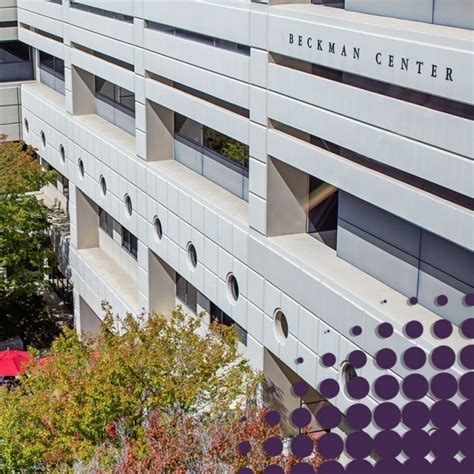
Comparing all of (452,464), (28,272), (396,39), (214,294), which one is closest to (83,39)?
(28,272)

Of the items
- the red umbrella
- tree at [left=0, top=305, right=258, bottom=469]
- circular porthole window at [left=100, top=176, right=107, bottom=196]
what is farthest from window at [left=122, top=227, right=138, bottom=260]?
tree at [left=0, top=305, right=258, bottom=469]

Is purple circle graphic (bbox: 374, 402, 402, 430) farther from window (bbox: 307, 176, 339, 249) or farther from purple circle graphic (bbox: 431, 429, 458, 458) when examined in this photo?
window (bbox: 307, 176, 339, 249)

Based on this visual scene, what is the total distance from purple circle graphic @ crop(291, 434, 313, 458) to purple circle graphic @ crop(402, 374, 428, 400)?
236cm

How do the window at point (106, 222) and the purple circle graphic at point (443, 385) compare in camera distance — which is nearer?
the purple circle graphic at point (443, 385)

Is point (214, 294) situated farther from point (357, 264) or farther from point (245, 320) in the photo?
point (357, 264)

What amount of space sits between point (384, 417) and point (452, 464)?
2489 mm

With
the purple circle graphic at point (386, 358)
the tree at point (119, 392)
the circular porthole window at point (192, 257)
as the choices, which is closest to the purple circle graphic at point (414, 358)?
the purple circle graphic at point (386, 358)

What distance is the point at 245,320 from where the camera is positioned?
82.3ft

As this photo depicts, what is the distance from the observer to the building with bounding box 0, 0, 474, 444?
1805 cm

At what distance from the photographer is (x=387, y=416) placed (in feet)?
62.2

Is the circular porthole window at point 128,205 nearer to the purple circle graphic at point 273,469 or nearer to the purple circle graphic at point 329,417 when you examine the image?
the purple circle graphic at point 329,417

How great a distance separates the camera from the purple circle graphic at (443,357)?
17483 mm

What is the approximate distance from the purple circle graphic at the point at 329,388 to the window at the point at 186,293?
8738 millimetres

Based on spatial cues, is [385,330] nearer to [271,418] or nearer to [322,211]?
[271,418]
